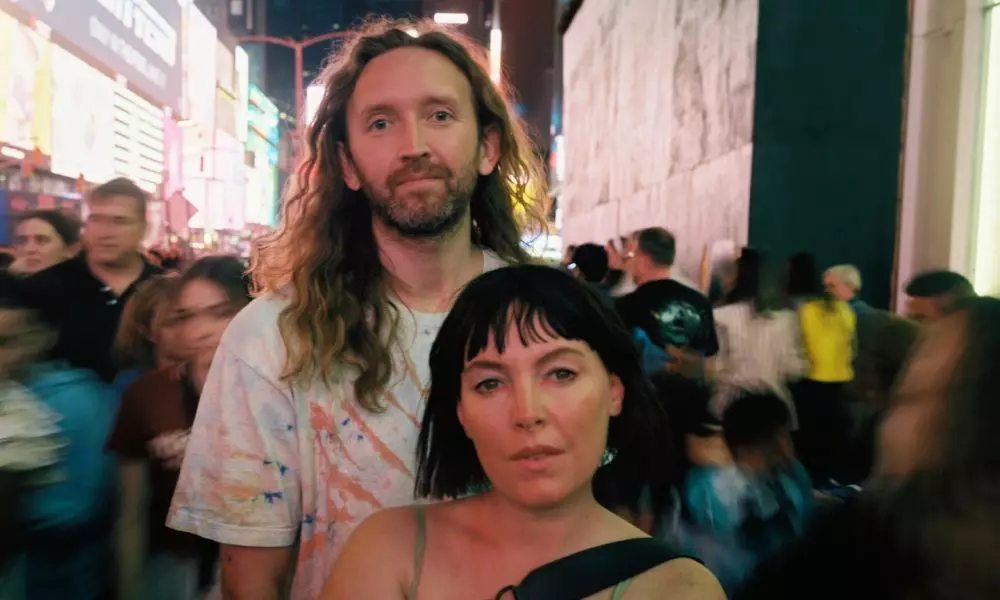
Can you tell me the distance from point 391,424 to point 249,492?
0.31 m

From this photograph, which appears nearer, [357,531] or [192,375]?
[357,531]

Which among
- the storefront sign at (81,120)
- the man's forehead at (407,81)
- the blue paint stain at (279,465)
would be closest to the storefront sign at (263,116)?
the storefront sign at (81,120)

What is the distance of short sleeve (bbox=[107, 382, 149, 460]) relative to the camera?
8.81 ft

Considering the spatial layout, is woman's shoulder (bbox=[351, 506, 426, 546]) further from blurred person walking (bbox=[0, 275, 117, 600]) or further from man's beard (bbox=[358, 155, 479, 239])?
blurred person walking (bbox=[0, 275, 117, 600])

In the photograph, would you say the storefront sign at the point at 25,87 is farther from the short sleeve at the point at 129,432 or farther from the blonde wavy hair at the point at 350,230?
the blonde wavy hair at the point at 350,230

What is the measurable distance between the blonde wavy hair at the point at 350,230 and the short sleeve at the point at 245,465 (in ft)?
0.27

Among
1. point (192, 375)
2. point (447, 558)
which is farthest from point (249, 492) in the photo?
point (192, 375)

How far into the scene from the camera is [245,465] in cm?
161

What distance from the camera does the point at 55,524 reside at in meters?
2.42

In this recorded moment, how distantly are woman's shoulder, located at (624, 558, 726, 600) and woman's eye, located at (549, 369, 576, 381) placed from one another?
29 cm

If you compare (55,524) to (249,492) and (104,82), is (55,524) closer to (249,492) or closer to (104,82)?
(249,492)

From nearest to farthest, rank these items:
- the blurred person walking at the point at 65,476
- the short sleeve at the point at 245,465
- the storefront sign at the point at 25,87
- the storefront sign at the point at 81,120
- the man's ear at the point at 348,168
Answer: the short sleeve at the point at 245,465
the man's ear at the point at 348,168
the blurred person walking at the point at 65,476
the storefront sign at the point at 25,87
the storefront sign at the point at 81,120

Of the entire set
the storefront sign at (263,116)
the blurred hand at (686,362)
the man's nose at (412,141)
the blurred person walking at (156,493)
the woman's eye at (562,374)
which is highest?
the storefront sign at (263,116)

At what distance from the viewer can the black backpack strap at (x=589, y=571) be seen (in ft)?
3.67
